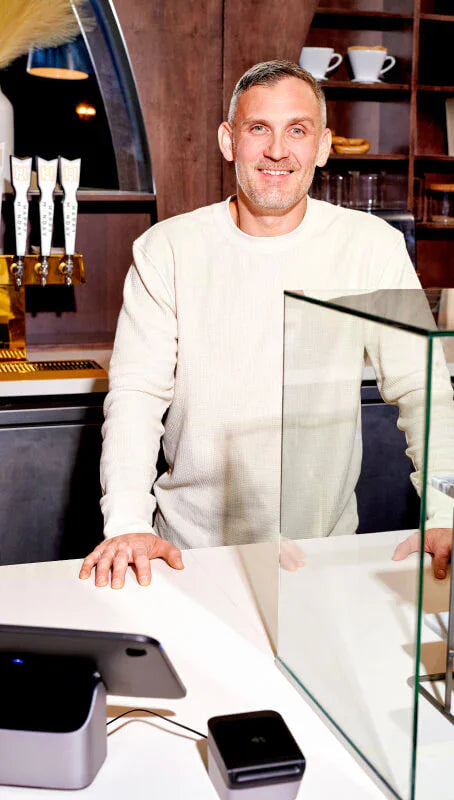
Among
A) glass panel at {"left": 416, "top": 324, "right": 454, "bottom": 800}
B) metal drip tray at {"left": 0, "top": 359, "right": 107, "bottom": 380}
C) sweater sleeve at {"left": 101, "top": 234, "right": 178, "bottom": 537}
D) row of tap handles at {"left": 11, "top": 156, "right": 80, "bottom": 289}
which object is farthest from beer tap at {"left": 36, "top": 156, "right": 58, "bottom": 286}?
glass panel at {"left": 416, "top": 324, "right": 454, "bottom": 800}

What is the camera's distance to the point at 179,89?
305 cm

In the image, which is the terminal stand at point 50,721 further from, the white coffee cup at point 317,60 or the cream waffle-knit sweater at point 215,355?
the white coffee cup at point 317,60

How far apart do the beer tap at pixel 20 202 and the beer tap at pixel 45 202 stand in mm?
39

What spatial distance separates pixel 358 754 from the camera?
33.9 inches

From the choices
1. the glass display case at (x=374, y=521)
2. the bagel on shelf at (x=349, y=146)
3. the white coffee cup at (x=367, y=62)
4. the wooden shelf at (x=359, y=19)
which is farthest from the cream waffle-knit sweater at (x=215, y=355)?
the wooden shelf at (x=359, y=19)

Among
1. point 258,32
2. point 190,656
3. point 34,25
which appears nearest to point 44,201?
point 34,25

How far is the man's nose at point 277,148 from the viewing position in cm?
172

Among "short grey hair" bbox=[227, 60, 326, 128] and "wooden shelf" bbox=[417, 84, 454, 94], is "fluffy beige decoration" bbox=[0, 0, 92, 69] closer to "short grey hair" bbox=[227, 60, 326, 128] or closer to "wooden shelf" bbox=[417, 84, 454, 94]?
"wooden shelf" bbox=[417, 84, 454, 94]

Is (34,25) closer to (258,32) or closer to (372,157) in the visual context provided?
(258,32)

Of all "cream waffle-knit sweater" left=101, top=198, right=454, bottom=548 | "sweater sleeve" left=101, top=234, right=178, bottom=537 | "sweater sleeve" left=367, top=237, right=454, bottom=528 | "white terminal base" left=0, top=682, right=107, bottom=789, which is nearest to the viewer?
"sweater sleeve" left=367, top=237, right=454, bottom=528

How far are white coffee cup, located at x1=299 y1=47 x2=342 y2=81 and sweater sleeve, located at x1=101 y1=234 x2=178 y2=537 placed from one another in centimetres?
165

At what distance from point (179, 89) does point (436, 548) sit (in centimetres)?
262

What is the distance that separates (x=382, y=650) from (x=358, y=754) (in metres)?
0.15

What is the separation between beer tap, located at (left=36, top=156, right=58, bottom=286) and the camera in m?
2.69
